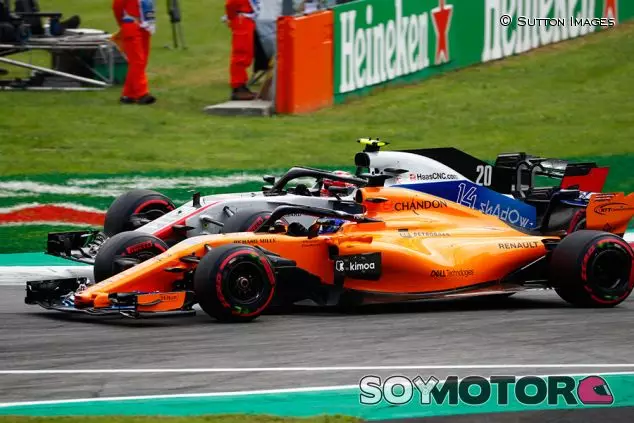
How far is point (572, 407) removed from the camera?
8.97 meters

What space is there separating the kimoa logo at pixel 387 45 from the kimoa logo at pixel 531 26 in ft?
3.28

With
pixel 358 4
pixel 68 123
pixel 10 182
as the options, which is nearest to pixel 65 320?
pixel 10 182

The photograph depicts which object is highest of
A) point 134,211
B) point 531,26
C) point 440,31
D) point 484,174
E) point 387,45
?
point 531,26

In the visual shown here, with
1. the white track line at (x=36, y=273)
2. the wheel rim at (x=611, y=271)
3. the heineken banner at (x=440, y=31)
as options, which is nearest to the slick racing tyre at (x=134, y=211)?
the white track line at (x=36, y=273)

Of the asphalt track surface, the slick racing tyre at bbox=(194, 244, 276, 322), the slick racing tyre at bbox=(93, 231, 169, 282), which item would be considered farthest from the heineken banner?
the slick racing tyre at bbox=(194, 244, 276, 322)

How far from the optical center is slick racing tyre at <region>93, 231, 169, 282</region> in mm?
12578

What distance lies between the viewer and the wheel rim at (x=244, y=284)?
38.3 feet

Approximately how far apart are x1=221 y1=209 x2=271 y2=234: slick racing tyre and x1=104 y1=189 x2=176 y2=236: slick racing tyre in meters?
1.51

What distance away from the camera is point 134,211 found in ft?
47.8

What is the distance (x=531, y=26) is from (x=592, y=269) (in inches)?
558

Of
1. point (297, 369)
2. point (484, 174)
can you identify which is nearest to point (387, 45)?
point (484, 174)

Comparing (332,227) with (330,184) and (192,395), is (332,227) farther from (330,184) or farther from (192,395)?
(192,395)

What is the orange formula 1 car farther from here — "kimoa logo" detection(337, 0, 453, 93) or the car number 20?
"kimoa logo" detection(337, 0, 453, 93)

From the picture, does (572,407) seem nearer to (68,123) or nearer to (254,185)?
(254,185)
